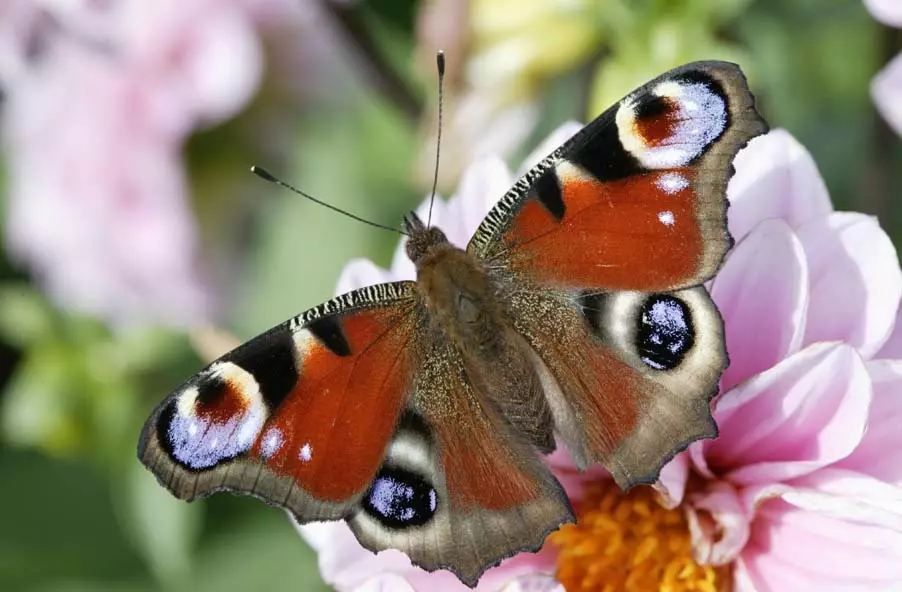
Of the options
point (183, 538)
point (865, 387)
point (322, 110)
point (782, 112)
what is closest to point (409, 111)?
point (322, 110)

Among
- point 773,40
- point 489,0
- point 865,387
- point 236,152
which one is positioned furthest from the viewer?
point 236,152

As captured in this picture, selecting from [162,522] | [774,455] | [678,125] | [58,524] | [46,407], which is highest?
[678,125]

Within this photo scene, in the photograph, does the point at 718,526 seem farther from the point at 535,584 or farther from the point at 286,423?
the point at 286,423

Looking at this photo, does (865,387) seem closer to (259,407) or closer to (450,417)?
(450,417)

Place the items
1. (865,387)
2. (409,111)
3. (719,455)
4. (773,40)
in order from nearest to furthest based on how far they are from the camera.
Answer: (865,387) < (719,455) < (409,111) < (773,40)

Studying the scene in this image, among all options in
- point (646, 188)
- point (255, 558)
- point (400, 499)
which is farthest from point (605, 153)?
point (255, 558)

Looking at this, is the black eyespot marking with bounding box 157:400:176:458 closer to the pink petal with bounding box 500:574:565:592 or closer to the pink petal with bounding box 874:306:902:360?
the pink petal with bounding box 500:574:565:592
